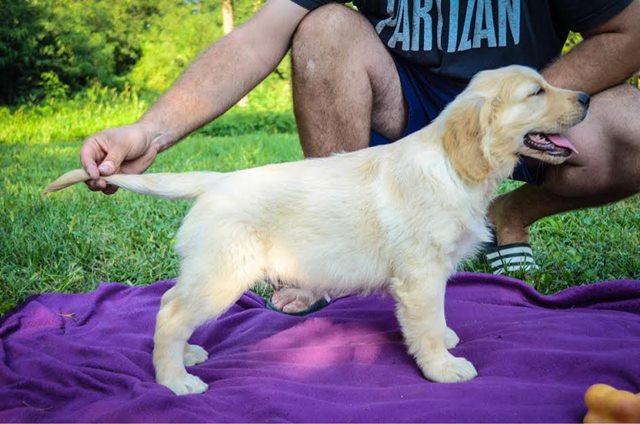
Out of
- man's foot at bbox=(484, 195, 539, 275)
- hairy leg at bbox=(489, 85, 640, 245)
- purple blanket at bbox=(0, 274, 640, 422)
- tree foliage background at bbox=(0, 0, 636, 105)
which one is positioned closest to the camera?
purple blanket at bbox=(0, 274, 640, 422)

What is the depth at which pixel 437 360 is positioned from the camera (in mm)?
2373

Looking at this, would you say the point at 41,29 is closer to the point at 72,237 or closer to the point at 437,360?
the point at 72,237

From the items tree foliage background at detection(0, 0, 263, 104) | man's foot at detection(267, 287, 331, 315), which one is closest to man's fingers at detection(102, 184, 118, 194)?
man's foot at detection(267, 287, 331, 315)

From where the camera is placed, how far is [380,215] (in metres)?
2.43

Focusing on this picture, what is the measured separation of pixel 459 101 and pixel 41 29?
1302 cm

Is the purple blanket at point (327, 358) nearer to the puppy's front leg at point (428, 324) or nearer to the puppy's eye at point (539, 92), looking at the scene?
the puppy's front leg at point (428, 324)

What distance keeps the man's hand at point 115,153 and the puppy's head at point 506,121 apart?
3.88ft

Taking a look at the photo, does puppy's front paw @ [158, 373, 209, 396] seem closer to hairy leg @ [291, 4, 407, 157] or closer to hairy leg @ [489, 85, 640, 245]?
hairy leg @ [291, 4, 407, 157]

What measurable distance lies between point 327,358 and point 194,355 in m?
0.48

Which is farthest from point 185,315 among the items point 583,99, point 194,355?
point 583,99

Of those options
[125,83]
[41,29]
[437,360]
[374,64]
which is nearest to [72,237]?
[374,64]

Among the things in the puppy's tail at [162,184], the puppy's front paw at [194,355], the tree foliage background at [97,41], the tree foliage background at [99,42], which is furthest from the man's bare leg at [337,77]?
the tree foliage background at [97,41]

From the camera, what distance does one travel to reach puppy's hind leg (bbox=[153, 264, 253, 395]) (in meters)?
2.29

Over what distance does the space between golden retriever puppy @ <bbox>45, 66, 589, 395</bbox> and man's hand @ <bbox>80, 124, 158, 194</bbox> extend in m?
0.10
